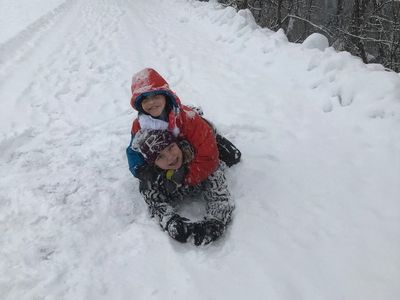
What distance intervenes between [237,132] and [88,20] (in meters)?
6.83

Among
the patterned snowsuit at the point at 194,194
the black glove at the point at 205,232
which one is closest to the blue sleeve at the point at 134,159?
the patterned snowsuit at the point at 194,194

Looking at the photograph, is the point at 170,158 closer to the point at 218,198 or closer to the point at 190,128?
the point at 190,128

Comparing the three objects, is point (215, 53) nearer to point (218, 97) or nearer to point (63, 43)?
point (218, 97)

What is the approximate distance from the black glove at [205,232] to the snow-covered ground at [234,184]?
0.07 meters

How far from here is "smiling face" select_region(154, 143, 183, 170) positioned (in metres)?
2.68

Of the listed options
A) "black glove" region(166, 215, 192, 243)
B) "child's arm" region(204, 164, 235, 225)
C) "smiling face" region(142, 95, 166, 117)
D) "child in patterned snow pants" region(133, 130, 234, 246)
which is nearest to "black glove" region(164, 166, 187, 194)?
"child in patterned snow pants" region(133, 130, 234, 246)

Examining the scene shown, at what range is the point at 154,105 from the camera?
2.84m

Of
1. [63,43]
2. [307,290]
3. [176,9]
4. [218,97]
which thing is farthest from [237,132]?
[176,9]

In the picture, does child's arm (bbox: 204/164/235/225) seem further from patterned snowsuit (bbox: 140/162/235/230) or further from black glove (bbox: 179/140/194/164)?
black glove (bbox: 179/140/194/164)

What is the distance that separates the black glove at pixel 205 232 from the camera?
8.38 ft

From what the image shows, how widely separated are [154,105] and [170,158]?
16.2 inches

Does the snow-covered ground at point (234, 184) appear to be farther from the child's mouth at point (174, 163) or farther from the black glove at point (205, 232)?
the child's mouth at point (174, 163)

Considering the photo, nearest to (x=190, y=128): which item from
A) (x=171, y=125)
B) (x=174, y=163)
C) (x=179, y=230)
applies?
(x=171, y=125)

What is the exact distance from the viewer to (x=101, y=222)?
2836 millimetres
